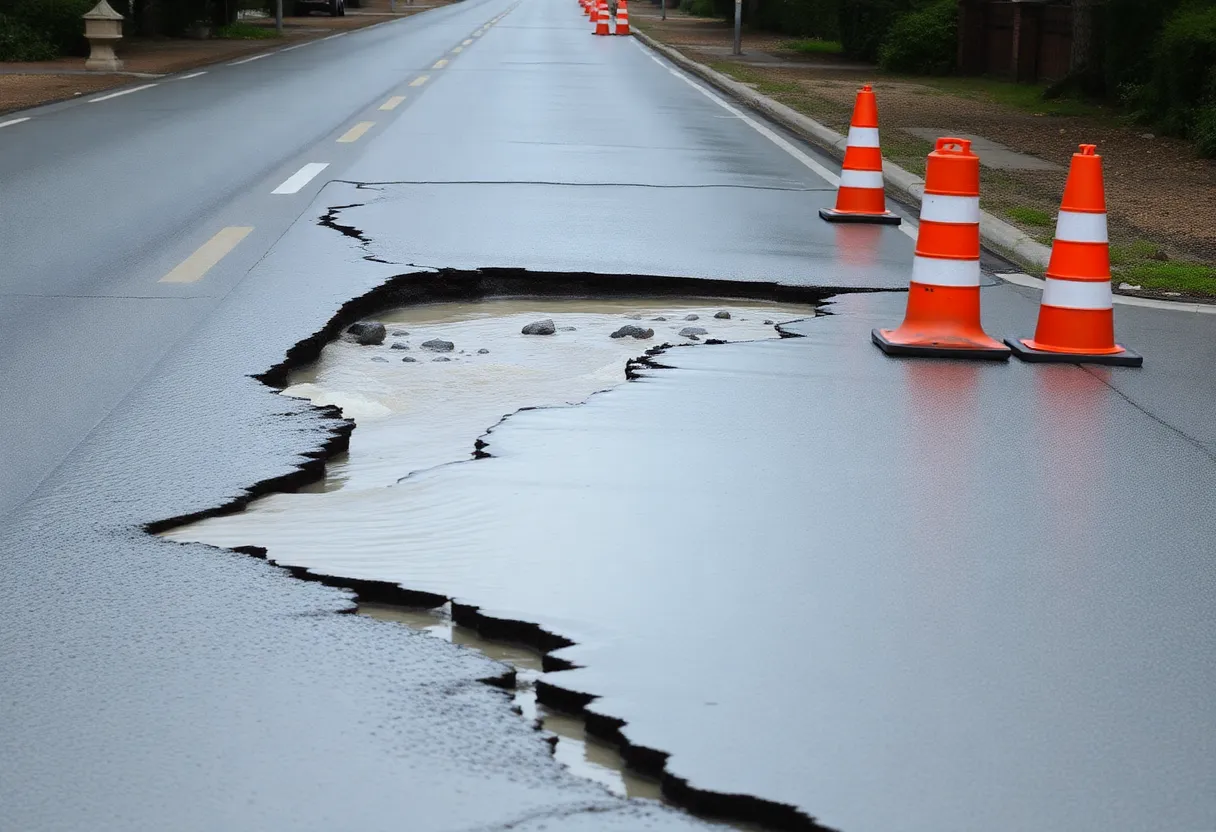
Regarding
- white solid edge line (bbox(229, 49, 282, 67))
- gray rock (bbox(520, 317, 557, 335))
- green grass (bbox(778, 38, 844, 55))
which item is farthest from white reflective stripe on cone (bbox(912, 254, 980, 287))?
green grass (bbox(778, 38, 844, 55))

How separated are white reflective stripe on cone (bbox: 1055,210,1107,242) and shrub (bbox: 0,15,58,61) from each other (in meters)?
25.8

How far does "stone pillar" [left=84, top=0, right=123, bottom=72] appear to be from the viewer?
27047 mm

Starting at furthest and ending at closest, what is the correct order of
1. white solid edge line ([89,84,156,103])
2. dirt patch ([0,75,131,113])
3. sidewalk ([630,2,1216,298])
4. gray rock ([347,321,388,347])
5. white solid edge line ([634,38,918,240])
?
1. white solid edge line ([89,84,156,103])
2. dirt patch ([0,75,131,113])
3. white solid edge line ([634,38,918,240])
4. sidewalk ([630,2,1216,298])
5. gray rock ([347,321,388,347])

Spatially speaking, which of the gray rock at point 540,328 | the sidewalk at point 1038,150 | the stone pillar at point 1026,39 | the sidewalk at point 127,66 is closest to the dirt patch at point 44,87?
the sidewalk at point 127,66

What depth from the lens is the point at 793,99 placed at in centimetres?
2195

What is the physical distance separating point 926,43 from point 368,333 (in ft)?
79.7

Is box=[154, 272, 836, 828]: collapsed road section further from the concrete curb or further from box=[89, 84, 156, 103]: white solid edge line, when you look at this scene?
box=[89, 84, 156, 103]: white solid edge line

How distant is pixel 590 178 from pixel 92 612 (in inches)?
380

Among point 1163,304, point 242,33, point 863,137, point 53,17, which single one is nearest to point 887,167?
point 863,137

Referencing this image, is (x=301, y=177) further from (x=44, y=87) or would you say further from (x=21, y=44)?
(x=21, y=44)

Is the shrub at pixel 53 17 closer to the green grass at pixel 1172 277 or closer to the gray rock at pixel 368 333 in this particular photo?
the green grass at pixel 1172 277

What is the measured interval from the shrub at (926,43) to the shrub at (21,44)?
15.3 m

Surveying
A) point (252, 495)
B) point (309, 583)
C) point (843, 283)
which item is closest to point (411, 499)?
point (252, 495)

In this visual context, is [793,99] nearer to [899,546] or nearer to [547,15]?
[899,546]
